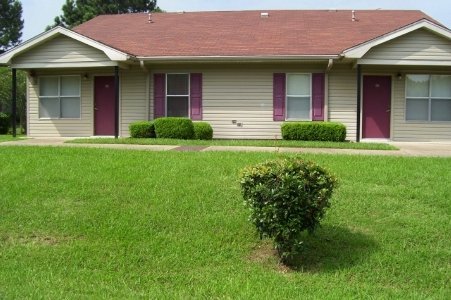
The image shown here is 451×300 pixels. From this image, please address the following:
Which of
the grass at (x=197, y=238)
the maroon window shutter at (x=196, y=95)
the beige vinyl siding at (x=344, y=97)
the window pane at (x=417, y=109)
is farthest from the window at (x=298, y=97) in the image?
the grass at (x=197, y=238)

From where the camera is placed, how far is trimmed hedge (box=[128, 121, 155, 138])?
16078mm

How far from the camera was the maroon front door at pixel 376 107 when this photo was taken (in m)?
16.8

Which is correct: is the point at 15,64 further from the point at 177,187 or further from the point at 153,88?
the point at 177,187

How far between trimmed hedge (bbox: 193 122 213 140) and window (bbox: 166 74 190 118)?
4.20ft

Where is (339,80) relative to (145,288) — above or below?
above

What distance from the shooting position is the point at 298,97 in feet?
55.4

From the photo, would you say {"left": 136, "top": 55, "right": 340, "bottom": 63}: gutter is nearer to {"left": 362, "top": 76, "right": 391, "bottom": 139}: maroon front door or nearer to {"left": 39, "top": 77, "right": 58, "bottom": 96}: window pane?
{"left": 362, "top": 76, "right": 391, "bottom": 139}: maroon front door

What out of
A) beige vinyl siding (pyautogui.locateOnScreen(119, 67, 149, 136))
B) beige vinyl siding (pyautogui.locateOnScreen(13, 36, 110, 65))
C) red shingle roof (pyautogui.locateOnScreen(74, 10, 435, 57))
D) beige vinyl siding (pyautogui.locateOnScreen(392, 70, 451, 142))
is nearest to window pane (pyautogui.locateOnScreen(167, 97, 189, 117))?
beige vinyl siding (pyautogui.locateOnScreen(119, 67, 149, 136))

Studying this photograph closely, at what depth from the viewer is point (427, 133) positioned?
54.0 ft

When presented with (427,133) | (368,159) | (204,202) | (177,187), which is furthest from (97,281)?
(427,133)

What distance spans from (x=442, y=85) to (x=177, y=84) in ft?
29.1

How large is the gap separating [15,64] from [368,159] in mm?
12652

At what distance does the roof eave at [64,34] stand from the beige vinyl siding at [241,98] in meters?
2.29

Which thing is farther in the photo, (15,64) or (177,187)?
(15,64)
